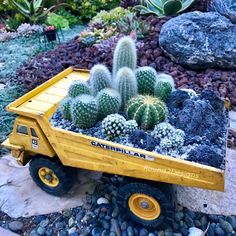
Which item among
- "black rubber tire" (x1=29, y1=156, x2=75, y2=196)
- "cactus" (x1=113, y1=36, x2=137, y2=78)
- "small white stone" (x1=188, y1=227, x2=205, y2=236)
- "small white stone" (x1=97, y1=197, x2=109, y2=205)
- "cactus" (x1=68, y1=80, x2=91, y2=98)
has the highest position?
"cactus" (x1=113, y1=36, x2=137, y2=78)

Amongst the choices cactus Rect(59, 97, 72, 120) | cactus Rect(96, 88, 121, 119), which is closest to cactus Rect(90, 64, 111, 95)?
cactus Rect(96, 88, 121, 119)

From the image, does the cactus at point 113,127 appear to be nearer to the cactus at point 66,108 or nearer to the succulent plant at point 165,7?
the cactus at point 66,108

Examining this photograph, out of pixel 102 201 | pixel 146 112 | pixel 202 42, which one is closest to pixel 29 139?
pixel 102 201

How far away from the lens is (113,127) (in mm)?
1964

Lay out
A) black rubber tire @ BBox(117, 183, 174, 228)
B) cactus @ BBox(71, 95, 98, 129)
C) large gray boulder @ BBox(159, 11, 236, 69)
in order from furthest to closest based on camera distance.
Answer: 1. large gray boulder @ BBox(159, 11, 236, 69)
2. cactus @ BBox(71, 95, 98, 129)
3. black rubber tire @ BBox(117, 183, 174, 228)

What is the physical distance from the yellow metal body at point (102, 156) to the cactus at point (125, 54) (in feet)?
1.64

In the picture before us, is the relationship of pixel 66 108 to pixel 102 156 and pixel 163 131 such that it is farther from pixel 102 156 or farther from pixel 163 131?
pixel 163 131

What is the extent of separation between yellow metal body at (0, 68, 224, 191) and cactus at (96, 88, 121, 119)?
0.87 ft

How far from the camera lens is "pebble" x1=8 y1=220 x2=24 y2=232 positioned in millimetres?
2107

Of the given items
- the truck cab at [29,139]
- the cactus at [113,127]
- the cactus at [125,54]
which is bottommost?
the truck cab at [29,139]

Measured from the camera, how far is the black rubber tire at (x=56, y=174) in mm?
2195

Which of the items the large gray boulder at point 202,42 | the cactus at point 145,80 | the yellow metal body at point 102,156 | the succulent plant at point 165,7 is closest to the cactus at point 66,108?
the yellow metal body at point 102,156

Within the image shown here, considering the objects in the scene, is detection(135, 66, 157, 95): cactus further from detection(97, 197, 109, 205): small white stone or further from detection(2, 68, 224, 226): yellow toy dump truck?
detection(97, 197, 109, 205): small white stone

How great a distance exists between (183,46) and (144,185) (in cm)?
221
